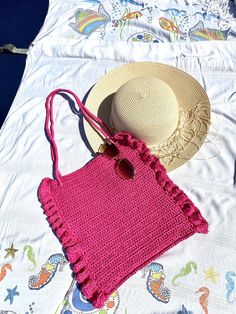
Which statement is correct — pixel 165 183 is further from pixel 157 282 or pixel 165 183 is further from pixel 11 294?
pixel 11 294

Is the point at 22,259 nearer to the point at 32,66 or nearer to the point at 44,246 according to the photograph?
the point at 44,246

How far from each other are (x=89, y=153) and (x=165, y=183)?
8.5 inches

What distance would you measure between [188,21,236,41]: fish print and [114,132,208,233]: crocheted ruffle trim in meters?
0.50

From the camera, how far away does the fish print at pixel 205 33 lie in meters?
1.18

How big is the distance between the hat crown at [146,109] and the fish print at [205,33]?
1.37ft

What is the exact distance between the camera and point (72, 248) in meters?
0.78

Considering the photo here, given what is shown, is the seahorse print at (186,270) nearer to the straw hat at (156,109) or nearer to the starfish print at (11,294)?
the straw hat at (156,109)

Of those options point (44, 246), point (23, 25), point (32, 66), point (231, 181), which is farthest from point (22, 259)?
point (23, 25)

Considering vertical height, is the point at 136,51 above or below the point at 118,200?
above

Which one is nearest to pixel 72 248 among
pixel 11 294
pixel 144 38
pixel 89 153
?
pixel 11 294

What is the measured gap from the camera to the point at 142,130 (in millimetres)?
840

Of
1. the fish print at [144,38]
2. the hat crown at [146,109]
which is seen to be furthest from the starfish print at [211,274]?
the fish print at [144,38]

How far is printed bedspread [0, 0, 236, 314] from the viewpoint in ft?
2.46

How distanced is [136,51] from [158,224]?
0.56 meters
